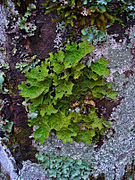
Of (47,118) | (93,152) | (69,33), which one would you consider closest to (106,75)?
(69,33)

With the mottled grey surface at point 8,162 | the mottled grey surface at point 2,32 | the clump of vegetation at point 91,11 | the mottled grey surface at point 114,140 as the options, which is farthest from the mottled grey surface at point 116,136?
the mottled grey surface at point 2,32

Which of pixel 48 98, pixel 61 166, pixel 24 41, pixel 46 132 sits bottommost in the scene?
pixel 61 166

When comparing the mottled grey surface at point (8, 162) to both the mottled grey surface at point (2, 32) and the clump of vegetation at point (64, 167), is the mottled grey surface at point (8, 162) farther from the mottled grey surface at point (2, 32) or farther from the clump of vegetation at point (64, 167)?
the mottled grey surface at point (2, 32)

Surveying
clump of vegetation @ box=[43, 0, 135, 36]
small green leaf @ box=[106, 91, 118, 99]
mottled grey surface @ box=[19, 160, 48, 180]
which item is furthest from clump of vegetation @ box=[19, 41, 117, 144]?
mottled grey surface @ box=[19, 160, 48, 180]

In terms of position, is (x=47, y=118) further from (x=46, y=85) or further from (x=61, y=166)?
(x=61, y=166)

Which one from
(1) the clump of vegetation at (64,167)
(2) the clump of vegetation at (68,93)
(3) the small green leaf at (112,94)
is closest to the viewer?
(2) the clump of vegetation at (68,93)
